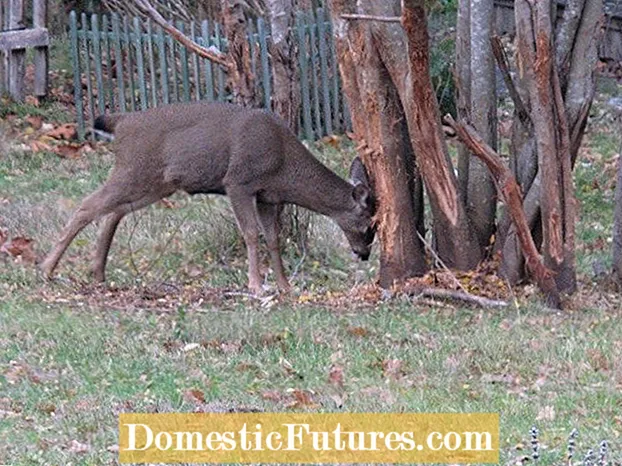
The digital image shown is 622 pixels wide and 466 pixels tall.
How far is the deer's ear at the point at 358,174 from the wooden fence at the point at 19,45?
8.15 meters

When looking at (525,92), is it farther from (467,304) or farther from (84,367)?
(84,367)

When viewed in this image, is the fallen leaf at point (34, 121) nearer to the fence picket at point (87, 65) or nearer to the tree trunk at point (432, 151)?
the fence picket at point (87, 65)

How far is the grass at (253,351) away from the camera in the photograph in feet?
25.7

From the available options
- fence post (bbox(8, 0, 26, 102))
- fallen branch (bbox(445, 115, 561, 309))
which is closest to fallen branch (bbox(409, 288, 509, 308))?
fallen branch (bbox(445, 115, 561, 309))

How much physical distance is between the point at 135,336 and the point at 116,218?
2802mm

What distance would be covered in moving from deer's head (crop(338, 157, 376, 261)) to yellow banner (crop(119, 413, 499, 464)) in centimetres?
461

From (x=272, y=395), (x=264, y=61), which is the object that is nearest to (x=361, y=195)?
(x=272, y=395)

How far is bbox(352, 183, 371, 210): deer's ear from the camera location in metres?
12.2

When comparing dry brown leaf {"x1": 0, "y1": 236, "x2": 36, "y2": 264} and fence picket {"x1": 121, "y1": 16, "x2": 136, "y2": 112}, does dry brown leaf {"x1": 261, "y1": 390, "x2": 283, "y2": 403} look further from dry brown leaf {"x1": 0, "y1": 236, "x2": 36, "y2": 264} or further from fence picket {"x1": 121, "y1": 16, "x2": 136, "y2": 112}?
fence picket {"x1": 121, "y1": 16, "x2": 136, "y2": 112}

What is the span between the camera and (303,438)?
23.8ft

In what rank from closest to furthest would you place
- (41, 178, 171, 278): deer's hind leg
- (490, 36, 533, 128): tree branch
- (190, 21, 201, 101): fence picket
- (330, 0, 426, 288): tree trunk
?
(490, 36, 533, 128): tree branch → (330, 0, 426, 288): tree trunk → (41, 178, 171, 278): deer's hind leg → (190, 21, 201, 101): fence picket

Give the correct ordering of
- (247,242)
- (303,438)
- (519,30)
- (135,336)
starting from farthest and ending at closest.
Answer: (247,242) < (519,30) < (135,336) < (303,438)

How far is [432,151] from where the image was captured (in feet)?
35.9

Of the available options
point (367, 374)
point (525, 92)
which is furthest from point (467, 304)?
point (367, 374)
